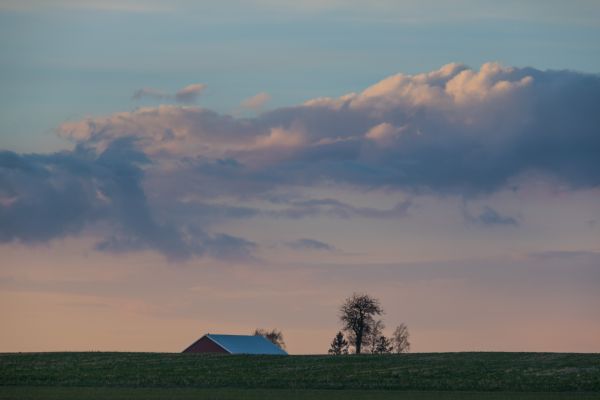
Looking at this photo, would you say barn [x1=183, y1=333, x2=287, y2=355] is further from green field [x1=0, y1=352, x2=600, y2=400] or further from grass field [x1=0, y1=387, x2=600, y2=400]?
grass field [x1=0, y1=387, x2=600, y2=400]

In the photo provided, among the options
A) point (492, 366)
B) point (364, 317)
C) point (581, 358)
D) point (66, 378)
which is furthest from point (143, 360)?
point (364, 317)

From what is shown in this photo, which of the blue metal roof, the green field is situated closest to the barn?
the blue metal roof

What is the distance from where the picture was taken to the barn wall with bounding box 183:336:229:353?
140 m

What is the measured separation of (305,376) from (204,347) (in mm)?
55738

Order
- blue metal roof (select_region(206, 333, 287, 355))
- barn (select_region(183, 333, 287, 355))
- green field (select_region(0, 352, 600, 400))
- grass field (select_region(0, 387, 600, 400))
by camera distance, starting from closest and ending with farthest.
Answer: grass field (select_region(0, 387, 600, 400))
green field (select_region(0, 352, 600, 400))
barn (select_region(183, 333, 287, 355))
blue metal roof (select_region(206, 333, 287, 355))

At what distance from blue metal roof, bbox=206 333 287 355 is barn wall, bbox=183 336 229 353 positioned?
51 centimetres

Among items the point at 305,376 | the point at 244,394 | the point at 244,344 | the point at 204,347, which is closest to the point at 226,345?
the point at 204,347

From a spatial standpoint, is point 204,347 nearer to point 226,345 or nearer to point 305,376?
point 226,345

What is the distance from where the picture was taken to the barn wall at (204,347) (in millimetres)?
139875

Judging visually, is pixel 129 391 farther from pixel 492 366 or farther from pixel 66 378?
pixel 492 366

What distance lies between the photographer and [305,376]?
8712cm

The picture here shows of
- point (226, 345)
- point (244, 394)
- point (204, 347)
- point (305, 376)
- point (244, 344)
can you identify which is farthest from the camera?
point (244, 344)

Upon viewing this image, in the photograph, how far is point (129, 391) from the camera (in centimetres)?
7306

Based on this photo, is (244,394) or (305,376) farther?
(305,376)
